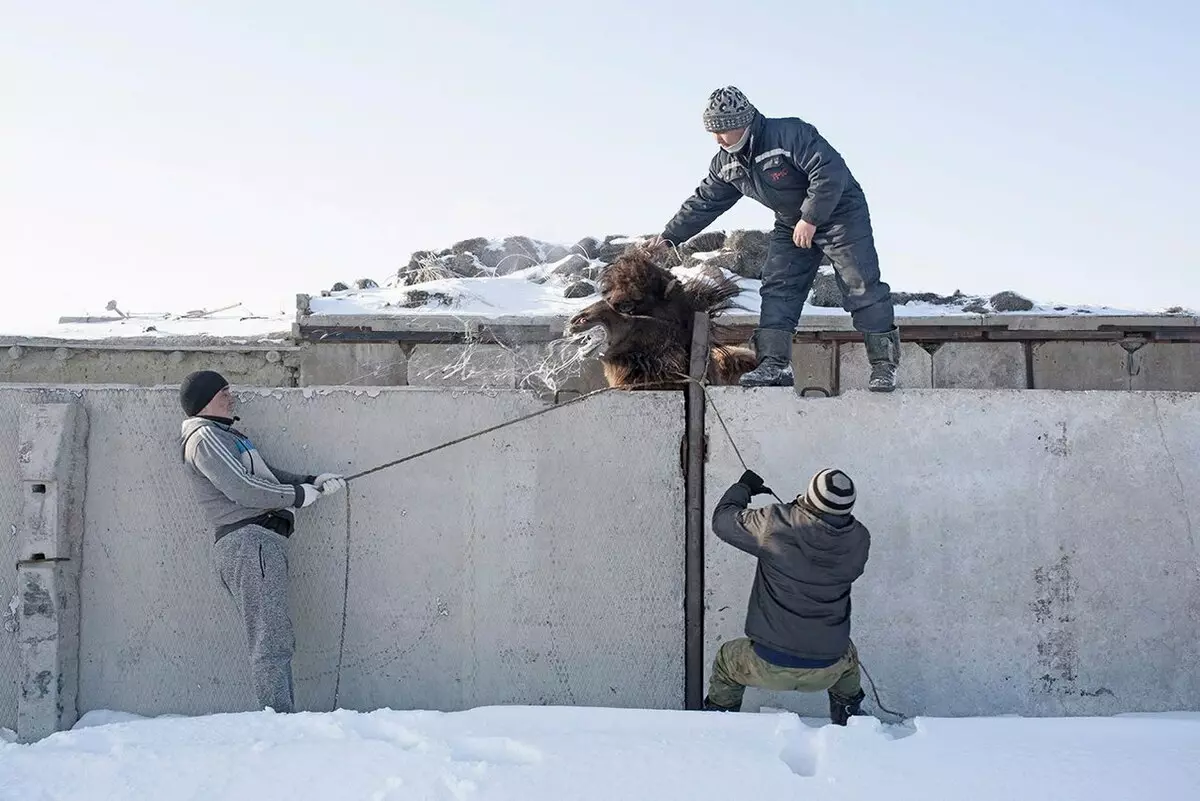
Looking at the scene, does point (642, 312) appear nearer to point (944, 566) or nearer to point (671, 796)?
point (944, 566)

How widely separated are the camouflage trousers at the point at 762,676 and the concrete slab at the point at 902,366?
416 centimetres

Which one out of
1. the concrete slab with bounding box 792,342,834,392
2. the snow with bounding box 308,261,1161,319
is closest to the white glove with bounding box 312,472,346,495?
the snow with bounding box 308,261,1161,319

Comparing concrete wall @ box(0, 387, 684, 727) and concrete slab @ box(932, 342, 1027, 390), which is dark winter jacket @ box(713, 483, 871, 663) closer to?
concrete wall @ box(0, 387, 684, 727)

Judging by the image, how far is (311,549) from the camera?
15.4 ft

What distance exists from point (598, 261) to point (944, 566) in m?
7.88

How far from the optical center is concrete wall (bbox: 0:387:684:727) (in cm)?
467

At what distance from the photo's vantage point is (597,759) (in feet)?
11.4

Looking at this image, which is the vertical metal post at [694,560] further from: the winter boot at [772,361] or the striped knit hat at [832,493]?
the striped knit hat at [832,493]

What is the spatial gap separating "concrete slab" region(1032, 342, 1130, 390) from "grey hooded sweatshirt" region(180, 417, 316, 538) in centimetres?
604

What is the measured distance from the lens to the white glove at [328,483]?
4.58 meters

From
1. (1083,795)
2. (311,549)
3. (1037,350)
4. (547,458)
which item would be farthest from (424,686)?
(1037,350)

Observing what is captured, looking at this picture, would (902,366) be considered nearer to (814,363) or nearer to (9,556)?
(814,363)

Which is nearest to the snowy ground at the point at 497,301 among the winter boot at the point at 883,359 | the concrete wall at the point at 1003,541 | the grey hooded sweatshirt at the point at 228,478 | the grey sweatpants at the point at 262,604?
the winter boot at the point at 883,359

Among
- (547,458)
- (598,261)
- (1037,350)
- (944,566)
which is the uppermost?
(598,261)
